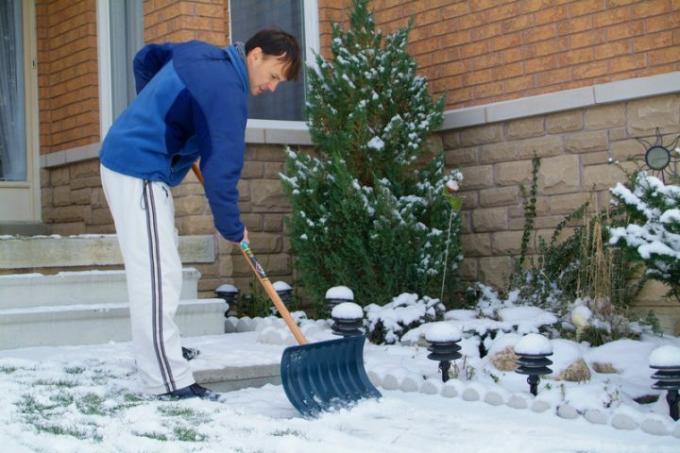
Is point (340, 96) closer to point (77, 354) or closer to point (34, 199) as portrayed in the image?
point (77, 354)

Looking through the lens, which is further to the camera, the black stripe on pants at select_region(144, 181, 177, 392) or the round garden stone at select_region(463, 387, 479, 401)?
the round garden stone at select_region(463, 387, 479, 401)

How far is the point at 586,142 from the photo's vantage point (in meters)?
6.72

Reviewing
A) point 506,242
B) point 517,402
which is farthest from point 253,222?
point 517,402

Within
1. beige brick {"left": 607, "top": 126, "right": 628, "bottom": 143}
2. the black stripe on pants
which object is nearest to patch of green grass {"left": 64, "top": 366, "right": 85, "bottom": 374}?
the black stripe on pants

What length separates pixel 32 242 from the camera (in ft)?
21.0

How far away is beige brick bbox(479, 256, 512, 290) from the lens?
23.3ft

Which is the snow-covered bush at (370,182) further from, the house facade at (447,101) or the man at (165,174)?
the man at (165,174)

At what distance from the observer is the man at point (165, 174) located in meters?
4.18

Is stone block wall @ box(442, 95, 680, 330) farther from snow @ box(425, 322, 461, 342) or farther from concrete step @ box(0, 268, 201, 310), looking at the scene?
concrete step @ box(0, 268, 201, 310)

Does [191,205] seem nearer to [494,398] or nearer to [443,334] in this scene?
[443,334]

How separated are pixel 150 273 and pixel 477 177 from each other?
366 centimetres

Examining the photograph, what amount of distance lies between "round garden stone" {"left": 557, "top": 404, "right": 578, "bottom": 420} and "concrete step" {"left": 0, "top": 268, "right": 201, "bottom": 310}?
10.1 feet

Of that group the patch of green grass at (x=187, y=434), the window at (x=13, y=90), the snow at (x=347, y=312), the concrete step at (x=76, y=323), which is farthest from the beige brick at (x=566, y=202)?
the window at (x=13, y=90)

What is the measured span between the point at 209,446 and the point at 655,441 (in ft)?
5.76
